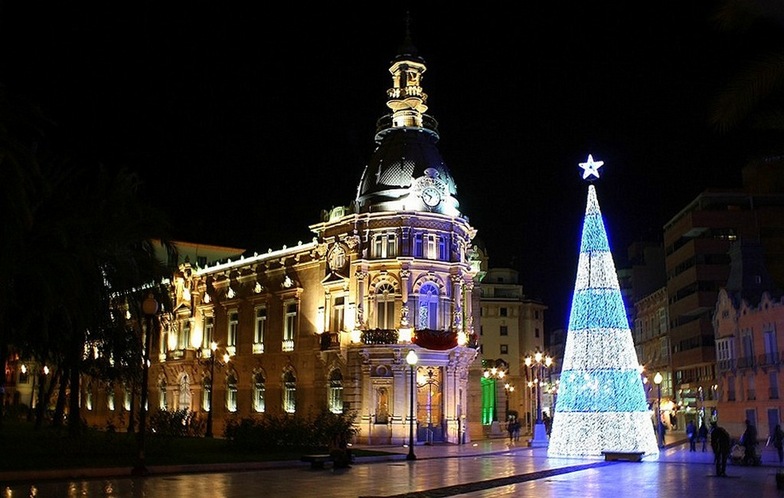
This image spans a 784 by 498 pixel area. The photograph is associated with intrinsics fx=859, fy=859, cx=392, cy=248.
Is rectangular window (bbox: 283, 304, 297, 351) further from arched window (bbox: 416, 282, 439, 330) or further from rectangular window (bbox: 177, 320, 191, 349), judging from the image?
rectangular window (bbox: 177, 320, 191, 349)

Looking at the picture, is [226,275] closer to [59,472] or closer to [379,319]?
[379,319]

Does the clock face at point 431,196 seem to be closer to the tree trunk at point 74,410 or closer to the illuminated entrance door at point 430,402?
the illuminated entrance door at point 430,402

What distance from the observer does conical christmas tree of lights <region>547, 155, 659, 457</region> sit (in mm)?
32844

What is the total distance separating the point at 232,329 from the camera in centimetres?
6194

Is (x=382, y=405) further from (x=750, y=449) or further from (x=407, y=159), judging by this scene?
(x=750, y=449)

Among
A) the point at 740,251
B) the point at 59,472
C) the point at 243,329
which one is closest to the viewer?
the point at 59,472

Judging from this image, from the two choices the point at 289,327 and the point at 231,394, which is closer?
the point at 289,327

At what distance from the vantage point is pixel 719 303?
6538 cm

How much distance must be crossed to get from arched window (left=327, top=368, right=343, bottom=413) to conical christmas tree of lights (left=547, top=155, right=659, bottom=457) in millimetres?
18548

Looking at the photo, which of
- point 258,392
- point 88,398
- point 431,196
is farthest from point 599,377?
point 88,398

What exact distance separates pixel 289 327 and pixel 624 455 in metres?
29.0

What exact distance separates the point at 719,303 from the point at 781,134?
4747 cm

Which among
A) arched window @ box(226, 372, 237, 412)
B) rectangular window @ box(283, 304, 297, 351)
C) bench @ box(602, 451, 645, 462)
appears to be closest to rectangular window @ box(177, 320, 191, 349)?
arched window @ box(226, 372, 237, 412)

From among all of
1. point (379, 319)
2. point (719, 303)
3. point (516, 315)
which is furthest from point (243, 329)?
point (516, 315)
